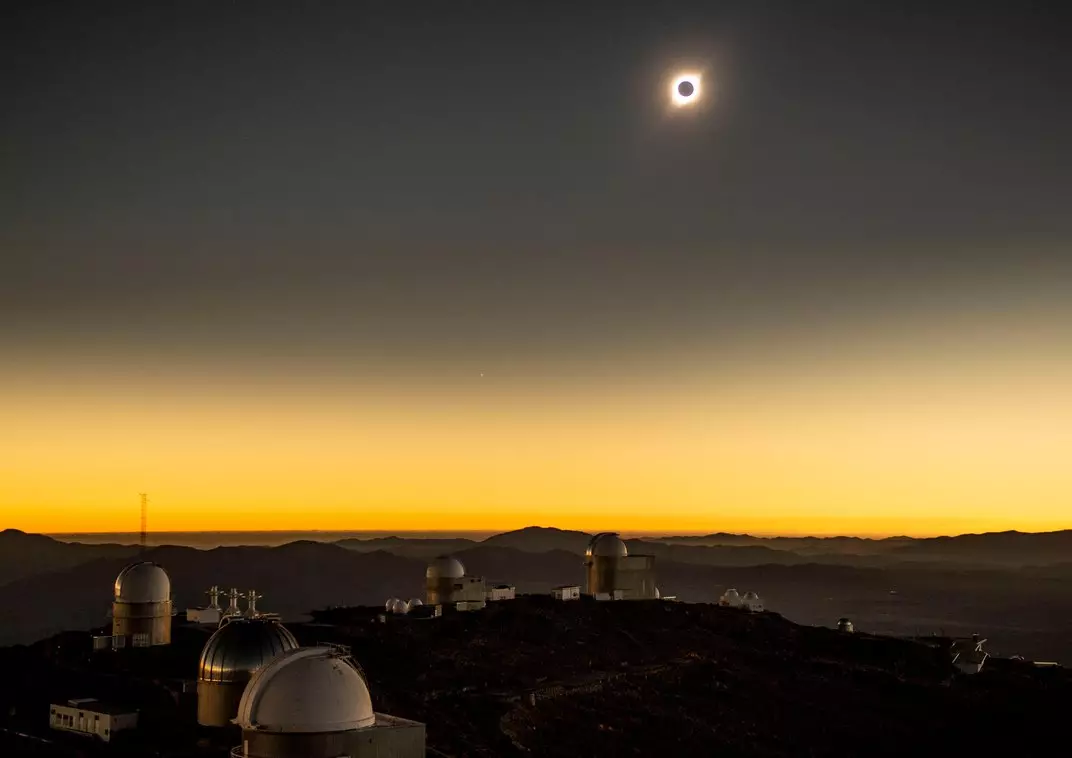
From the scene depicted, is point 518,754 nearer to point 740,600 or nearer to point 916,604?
point 740,600

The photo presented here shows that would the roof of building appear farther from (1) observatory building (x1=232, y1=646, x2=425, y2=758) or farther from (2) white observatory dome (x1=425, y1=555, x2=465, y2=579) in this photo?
(2) white observatory dome (x1=425, y1=555, x2=465, y2=579)

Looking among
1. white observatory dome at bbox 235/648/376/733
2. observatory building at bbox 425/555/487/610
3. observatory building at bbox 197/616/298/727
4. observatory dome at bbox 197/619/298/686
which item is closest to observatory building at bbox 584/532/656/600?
observatory building at bbox 425/555/487/610

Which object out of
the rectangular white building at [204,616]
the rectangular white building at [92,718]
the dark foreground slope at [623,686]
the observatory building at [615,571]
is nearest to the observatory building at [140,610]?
the dark foreground slope at [623,686]

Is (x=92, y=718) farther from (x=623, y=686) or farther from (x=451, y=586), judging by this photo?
(x=451, y=586)

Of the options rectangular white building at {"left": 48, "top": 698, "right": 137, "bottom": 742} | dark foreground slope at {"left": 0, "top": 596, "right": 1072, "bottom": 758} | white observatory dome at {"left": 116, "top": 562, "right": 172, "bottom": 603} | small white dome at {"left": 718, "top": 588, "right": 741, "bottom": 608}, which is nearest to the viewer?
rectangular white building at {"left": 48, "top": 698, "right": 137, "bottom": 742}

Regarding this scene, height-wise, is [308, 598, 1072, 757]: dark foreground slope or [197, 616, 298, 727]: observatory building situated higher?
[197, 616, 298, 727]: observatory building

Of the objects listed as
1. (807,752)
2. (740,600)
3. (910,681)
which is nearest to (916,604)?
(740,600)
